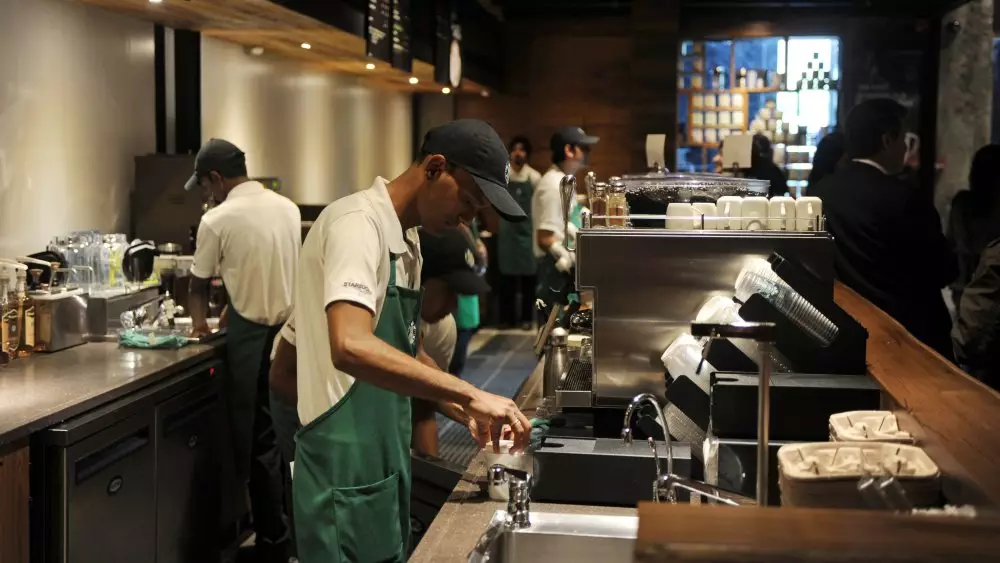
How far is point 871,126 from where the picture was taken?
14.0 feet

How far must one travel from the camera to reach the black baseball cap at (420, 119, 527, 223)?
2322mm

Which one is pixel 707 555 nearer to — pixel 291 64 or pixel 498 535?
pixel 498 535

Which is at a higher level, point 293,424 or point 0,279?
point 0,279

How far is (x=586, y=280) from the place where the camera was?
2742mm

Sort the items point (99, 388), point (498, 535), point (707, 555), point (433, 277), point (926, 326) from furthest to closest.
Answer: point (433, 277)
point (926, 326)
point (99, 388)
point (498, 535)
point (707, 555)

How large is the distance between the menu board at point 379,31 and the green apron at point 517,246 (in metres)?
3.84

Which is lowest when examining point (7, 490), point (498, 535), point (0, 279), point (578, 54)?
point (7, 490)

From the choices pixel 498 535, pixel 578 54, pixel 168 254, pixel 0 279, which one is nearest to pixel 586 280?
pixel 498 535

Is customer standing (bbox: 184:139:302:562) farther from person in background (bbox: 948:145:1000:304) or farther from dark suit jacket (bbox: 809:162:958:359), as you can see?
person in background (bbox: 948:145:1000:304)

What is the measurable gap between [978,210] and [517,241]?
5.27 metres

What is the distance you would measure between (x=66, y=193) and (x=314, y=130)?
12.2ft

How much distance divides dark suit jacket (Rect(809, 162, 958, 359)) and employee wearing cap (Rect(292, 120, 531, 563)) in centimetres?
223

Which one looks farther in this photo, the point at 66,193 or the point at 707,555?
the point at 66,193

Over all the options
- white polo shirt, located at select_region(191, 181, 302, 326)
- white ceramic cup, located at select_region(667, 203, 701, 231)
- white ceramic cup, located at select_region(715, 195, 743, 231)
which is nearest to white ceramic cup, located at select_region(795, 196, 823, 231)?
white ceramic cup, located at select_region(715, 195, 743, 231)
